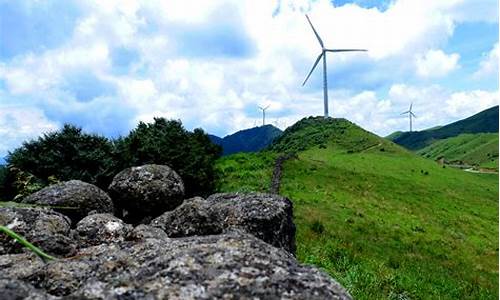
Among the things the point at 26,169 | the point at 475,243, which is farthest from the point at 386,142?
the point at 26,169

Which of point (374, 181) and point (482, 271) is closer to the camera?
point (482, 271)

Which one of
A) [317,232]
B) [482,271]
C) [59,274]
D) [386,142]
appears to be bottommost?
[482,271]

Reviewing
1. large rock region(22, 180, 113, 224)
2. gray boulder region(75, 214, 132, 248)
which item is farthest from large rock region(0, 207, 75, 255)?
large rock region(22, 180, 113, 224)

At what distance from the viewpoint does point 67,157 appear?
30.2 meters

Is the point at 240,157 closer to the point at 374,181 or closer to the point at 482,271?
the point at 374,181

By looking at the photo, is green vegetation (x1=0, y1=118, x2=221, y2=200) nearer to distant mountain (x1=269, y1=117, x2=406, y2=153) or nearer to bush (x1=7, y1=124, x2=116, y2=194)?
bush (x1=7, y1=124, x2=116, y2=194)

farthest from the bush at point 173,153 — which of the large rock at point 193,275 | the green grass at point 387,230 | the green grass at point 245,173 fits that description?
the large rock at point 193,275

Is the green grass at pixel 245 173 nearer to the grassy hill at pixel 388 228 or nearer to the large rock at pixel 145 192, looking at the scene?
the grassy hill at pixel 388 228

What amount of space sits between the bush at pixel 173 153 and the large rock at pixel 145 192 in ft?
24.2

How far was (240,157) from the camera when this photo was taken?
200ft

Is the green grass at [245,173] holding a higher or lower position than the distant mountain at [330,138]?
lower

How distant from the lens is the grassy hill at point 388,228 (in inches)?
862

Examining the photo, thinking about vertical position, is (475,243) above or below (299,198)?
below

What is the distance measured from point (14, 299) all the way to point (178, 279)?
1138 mm
